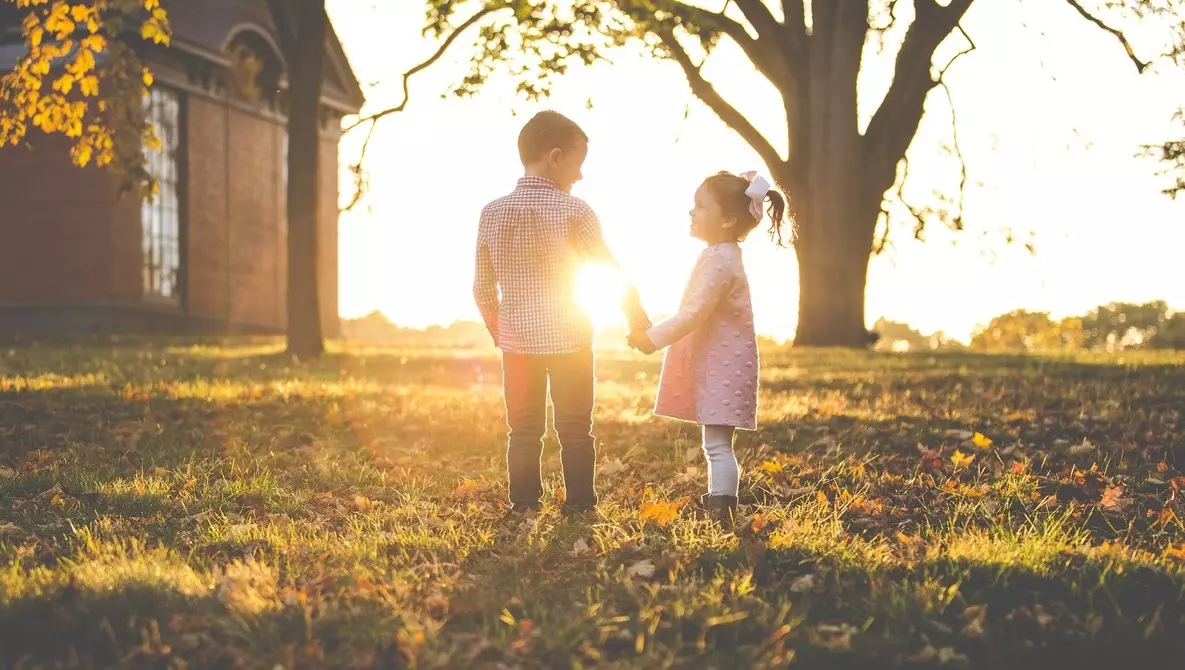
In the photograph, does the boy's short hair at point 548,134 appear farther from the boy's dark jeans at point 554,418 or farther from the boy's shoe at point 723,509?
the boy's shoe at point 723,509

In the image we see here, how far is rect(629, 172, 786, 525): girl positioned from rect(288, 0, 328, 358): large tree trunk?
11.2 metres

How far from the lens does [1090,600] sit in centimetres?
398

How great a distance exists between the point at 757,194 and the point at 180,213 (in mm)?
19751

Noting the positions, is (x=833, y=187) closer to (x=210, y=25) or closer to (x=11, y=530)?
(x=210, y=25)

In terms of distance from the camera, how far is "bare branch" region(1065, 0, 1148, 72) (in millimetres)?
17422

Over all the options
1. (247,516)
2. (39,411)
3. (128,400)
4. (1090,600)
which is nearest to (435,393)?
(128,400)

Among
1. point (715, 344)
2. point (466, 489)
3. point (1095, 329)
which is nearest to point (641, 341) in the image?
point (715, 344)

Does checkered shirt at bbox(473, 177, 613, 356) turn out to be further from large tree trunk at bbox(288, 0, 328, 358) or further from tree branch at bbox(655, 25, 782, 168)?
tree branch at bbox(655, 25, 782, 168)

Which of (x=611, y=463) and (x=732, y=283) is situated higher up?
(x=732, y=283)

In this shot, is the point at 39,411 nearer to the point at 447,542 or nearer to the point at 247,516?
the point at 247,516

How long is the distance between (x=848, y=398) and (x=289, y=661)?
819 centimetres

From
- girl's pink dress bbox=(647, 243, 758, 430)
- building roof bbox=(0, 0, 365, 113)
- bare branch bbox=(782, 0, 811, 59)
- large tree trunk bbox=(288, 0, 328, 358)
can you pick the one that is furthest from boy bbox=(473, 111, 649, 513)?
building roof bbox=(0, 0, 365, 113)

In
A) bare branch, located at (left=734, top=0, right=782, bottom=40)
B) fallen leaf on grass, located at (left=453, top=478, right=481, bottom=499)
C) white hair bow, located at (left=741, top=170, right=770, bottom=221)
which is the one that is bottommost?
fallen leaf on grass, located at (left=453, top=478, right=481, bottom=499)

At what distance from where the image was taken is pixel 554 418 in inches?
213
